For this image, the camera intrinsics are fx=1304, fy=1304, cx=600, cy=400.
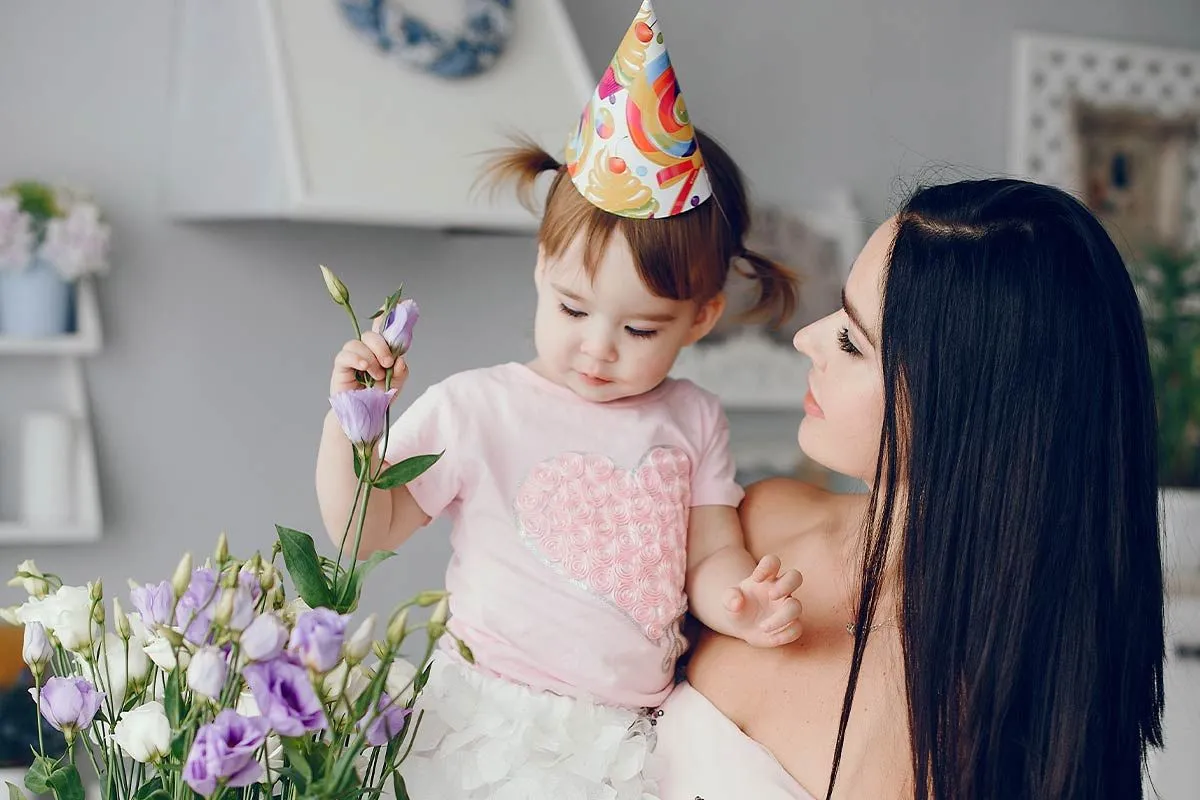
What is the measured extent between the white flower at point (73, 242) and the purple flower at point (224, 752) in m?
1.57

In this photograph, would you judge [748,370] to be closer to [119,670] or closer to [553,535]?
[553,535]

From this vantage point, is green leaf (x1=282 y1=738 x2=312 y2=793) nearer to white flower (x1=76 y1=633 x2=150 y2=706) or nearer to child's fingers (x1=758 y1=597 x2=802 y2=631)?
white flower (x1=76 y1=633 x2=150 y2=706)

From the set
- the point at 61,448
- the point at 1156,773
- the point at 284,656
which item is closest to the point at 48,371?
the point at 61,448

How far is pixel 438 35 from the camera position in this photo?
84.9 inches

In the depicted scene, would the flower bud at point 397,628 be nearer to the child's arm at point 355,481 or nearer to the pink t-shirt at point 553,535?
the child's arm at point 355,481

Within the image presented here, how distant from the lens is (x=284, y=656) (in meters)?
0.81

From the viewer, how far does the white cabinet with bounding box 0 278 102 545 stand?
2.18m

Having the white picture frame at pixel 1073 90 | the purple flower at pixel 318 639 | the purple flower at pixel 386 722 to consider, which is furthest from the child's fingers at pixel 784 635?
the white picture frame at pixel 1073 90

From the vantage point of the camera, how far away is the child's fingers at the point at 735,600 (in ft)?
4.03

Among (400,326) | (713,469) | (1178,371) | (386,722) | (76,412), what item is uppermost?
(400,326)

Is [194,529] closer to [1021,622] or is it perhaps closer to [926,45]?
[1021,622]

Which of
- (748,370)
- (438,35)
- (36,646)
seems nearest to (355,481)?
(36,646)

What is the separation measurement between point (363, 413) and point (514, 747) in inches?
16.9

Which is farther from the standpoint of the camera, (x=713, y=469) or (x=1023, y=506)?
(x=713, y=469)
